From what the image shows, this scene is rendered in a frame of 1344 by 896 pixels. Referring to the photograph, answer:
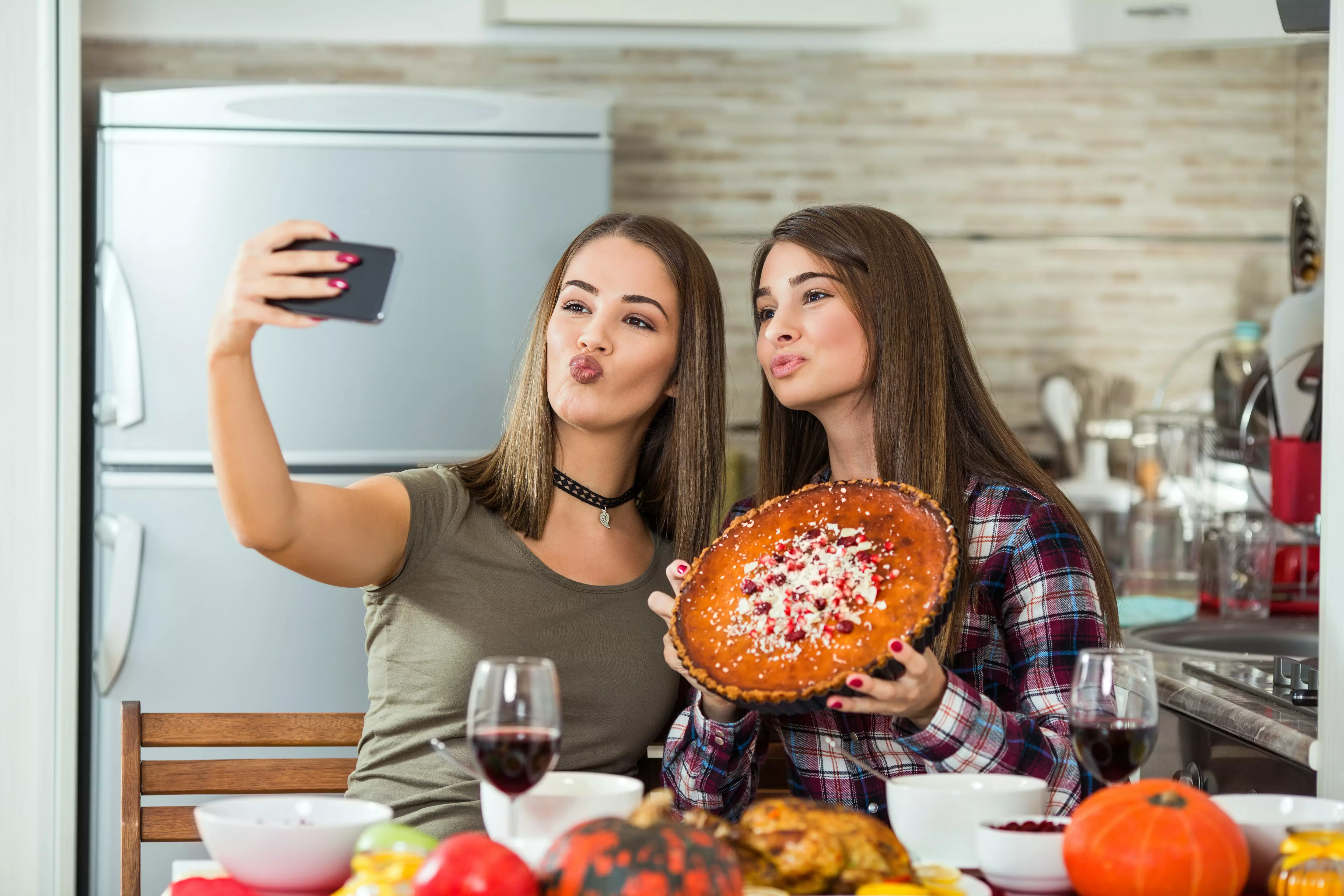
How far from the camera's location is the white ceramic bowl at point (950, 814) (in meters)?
1.05

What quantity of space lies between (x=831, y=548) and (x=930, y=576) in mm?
139

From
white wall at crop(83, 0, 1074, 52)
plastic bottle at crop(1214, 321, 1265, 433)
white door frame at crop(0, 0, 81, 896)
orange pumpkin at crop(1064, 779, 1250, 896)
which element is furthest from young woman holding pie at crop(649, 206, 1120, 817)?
white wall at crop(83, 0, 1074, 52)

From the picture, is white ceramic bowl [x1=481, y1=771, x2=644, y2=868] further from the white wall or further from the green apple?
the white wall

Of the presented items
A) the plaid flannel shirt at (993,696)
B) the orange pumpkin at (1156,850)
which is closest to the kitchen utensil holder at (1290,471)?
the plaid flannel shirt at (993,696)

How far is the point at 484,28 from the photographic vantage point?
3.38 meters

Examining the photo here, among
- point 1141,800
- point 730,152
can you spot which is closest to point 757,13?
point 730,152

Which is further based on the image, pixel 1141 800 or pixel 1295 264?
pixel 1295 264

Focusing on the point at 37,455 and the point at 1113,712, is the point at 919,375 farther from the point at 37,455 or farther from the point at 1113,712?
the point at 37,455

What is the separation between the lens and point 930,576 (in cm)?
124

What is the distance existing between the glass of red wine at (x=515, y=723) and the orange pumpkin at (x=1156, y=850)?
0.41 metres

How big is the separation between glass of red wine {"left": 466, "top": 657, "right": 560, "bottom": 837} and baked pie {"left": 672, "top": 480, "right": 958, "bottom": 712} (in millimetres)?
282

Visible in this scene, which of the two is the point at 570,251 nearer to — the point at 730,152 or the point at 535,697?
the point at 535,697

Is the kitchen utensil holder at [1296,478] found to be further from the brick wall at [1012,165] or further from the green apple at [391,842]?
the green apple at [391,842]

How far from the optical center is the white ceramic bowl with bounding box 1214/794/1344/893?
1.02 meters
